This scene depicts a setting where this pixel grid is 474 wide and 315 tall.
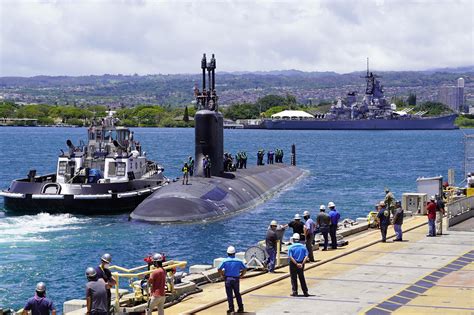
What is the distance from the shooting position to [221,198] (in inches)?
1975

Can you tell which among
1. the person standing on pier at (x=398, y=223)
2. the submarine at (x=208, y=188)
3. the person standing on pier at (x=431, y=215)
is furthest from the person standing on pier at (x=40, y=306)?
the submarine at (x=208, y=188)

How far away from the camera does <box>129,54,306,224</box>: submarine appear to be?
4638 centimetres

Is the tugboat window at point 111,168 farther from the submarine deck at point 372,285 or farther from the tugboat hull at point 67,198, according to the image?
the submarine deck at point 372,285

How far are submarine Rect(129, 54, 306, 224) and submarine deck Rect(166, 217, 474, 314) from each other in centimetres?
1507

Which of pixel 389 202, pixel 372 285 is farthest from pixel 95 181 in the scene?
pixel 372 285

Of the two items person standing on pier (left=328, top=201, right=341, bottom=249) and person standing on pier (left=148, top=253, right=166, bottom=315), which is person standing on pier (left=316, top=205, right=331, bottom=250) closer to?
person standing on pier (left=328, top=201, right=341, bottom=249)

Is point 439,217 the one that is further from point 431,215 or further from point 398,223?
point 398,223

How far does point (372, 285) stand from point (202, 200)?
23.4m

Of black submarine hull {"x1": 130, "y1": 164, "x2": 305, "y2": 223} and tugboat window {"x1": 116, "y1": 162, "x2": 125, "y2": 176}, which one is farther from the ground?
tugboat window {"x1": 116, "y1": 162, "x2": 125, "y2": 176}

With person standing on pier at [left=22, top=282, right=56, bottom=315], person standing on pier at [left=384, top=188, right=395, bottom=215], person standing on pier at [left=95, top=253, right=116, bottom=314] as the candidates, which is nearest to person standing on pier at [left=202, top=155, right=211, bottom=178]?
person standing on pier at [left=384, top=188, right=395, bottom=215]

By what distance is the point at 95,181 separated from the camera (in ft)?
179

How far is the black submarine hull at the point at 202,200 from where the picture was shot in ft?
151

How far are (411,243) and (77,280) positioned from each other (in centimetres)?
1217

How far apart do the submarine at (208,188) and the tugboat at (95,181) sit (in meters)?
3.26
